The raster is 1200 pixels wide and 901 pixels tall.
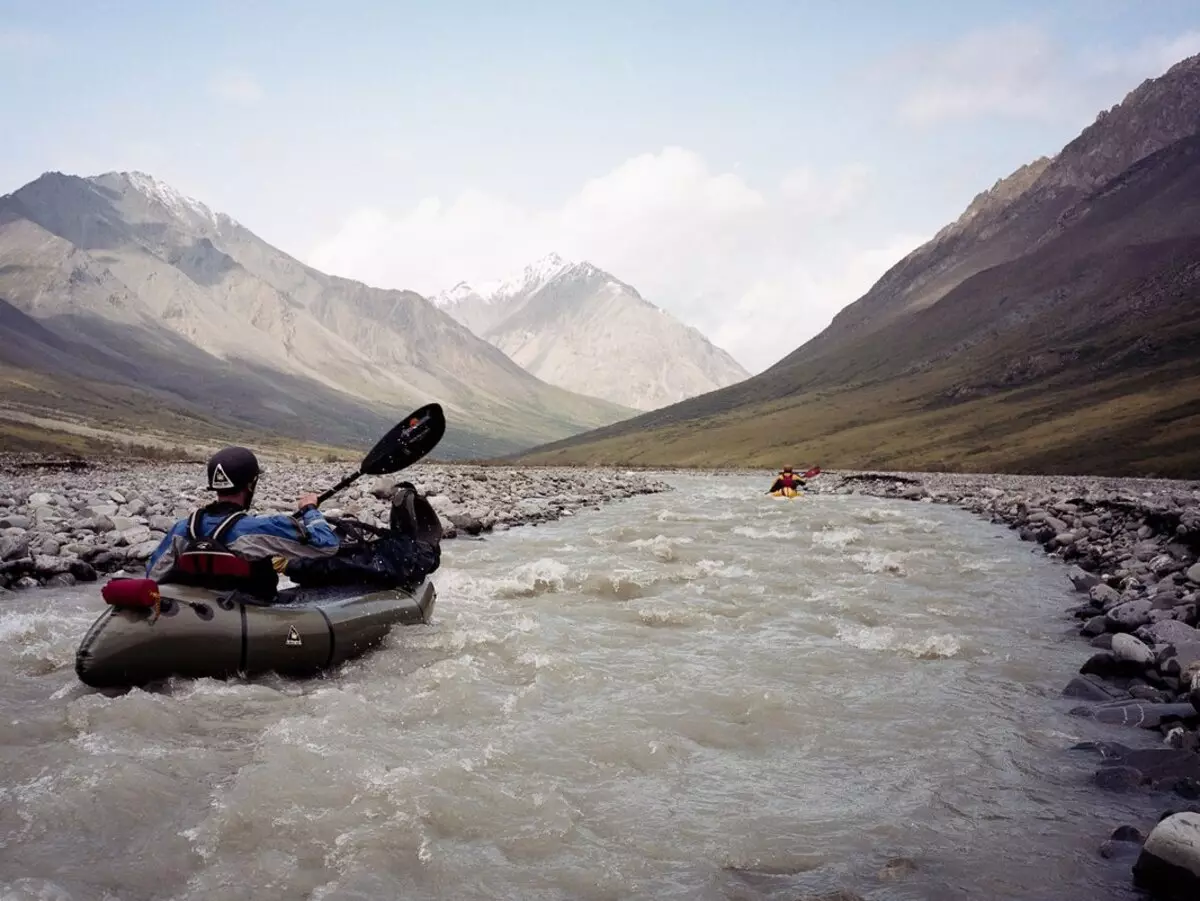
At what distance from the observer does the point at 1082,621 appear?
512 inches

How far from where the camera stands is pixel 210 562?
340 inches

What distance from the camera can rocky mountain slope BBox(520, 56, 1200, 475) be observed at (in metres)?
74.6

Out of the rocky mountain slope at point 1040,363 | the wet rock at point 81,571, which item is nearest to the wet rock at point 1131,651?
the wet rock at point 81,571

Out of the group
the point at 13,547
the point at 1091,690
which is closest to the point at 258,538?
the point at 13,547

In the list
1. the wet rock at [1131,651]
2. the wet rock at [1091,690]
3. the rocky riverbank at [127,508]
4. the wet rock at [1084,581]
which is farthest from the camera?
the wet rock at [1084,581]

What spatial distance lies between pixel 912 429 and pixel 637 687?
9911cm

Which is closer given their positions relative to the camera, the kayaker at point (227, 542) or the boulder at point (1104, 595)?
the kayaker at point (227, 542)

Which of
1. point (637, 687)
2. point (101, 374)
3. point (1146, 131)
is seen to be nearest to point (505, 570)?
point (637, 687)

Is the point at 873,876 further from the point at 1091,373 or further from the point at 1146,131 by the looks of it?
the point at 1146,131

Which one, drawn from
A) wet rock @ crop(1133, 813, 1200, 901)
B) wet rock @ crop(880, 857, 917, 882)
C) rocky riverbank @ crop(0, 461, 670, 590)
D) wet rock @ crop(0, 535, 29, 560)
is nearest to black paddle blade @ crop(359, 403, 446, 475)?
rocky riverbank @ crop(0, 461, 670, 590)

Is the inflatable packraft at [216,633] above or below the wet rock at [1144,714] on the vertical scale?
below

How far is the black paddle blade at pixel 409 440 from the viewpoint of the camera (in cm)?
1359

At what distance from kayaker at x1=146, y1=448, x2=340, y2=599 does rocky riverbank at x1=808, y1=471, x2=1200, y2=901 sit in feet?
26.6

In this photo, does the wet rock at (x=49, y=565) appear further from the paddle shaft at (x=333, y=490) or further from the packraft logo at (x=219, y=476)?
the packraft logo at (x=219, y=476)
